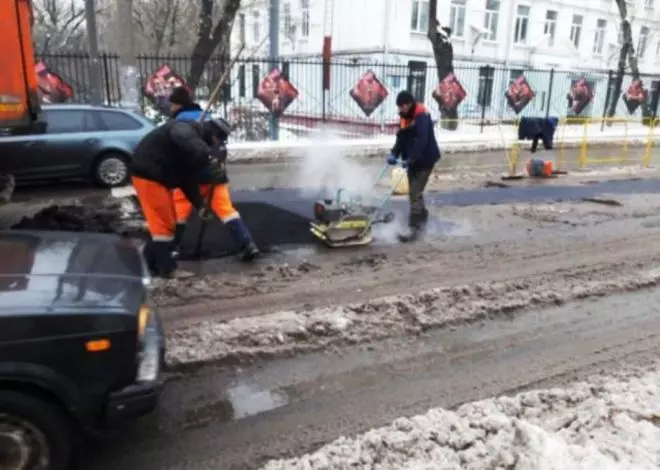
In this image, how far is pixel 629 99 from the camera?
26.5 metres

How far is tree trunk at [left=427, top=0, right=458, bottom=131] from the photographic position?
2189cm

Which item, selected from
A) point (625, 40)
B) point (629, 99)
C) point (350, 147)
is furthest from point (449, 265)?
point (625, 40)

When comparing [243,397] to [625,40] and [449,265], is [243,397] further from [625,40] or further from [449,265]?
[625,40]

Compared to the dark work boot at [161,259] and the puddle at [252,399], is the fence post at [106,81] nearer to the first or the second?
the dark work boot at [161,259]

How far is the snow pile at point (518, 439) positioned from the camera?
9.07 feet

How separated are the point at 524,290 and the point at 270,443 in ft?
10.5

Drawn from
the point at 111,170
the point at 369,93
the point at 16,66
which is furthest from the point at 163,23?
the point at 16,66

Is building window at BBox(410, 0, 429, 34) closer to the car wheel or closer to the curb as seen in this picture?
the curb

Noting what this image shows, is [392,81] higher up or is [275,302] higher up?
[392,81]

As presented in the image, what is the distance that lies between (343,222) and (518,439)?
3897 millimetres

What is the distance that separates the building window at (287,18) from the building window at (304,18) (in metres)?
0.75

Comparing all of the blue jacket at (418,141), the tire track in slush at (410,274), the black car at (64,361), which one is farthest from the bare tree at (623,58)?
the black car at (64,361)

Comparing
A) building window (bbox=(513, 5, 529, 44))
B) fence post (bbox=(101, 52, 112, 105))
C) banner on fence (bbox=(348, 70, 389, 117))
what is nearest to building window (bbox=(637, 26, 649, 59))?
building window (bbox=(513, 5, 529, 44))

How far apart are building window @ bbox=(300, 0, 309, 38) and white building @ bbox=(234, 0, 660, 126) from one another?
6cm
